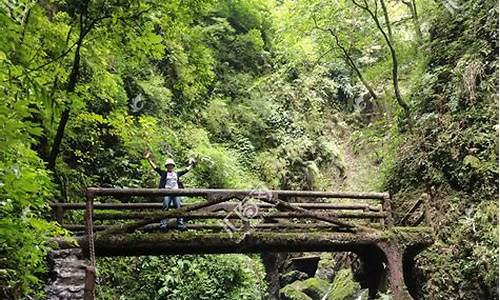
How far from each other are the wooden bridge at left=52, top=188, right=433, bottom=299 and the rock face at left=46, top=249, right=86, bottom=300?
17 centimetres

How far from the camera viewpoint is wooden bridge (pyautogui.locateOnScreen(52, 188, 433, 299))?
7492mm

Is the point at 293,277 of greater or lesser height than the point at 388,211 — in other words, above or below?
Result: below

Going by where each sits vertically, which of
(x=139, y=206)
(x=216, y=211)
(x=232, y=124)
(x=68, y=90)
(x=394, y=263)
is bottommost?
(x=394, y=263)

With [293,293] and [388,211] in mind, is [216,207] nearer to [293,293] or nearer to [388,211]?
[388,211]

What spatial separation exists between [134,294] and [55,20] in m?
5.39

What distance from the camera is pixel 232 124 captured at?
16.2 m

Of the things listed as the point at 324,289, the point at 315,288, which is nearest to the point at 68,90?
the point at 315,288

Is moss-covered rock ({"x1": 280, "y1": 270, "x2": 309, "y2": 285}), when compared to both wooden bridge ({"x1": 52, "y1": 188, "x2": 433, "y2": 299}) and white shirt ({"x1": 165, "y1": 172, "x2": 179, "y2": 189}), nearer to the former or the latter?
wooden bridge ({"x1": 52, "y1": 188, "x2": 433, "y2": 299})

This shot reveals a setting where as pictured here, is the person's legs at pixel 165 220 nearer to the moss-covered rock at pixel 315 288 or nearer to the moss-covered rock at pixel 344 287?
the moss-covered rock at pixel 344 287

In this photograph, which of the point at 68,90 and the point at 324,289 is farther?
the point at 324,289

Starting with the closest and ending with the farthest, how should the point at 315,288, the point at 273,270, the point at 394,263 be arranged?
the point at 394,263
the point at 315,288
the point at 273,270

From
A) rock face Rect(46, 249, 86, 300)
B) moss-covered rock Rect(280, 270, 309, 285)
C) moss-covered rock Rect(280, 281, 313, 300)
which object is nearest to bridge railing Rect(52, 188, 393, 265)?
rock face Rect(46, 249, 86, 300)

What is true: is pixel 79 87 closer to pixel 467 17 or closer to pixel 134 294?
pixel 134 294

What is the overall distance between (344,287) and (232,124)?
6.47m
